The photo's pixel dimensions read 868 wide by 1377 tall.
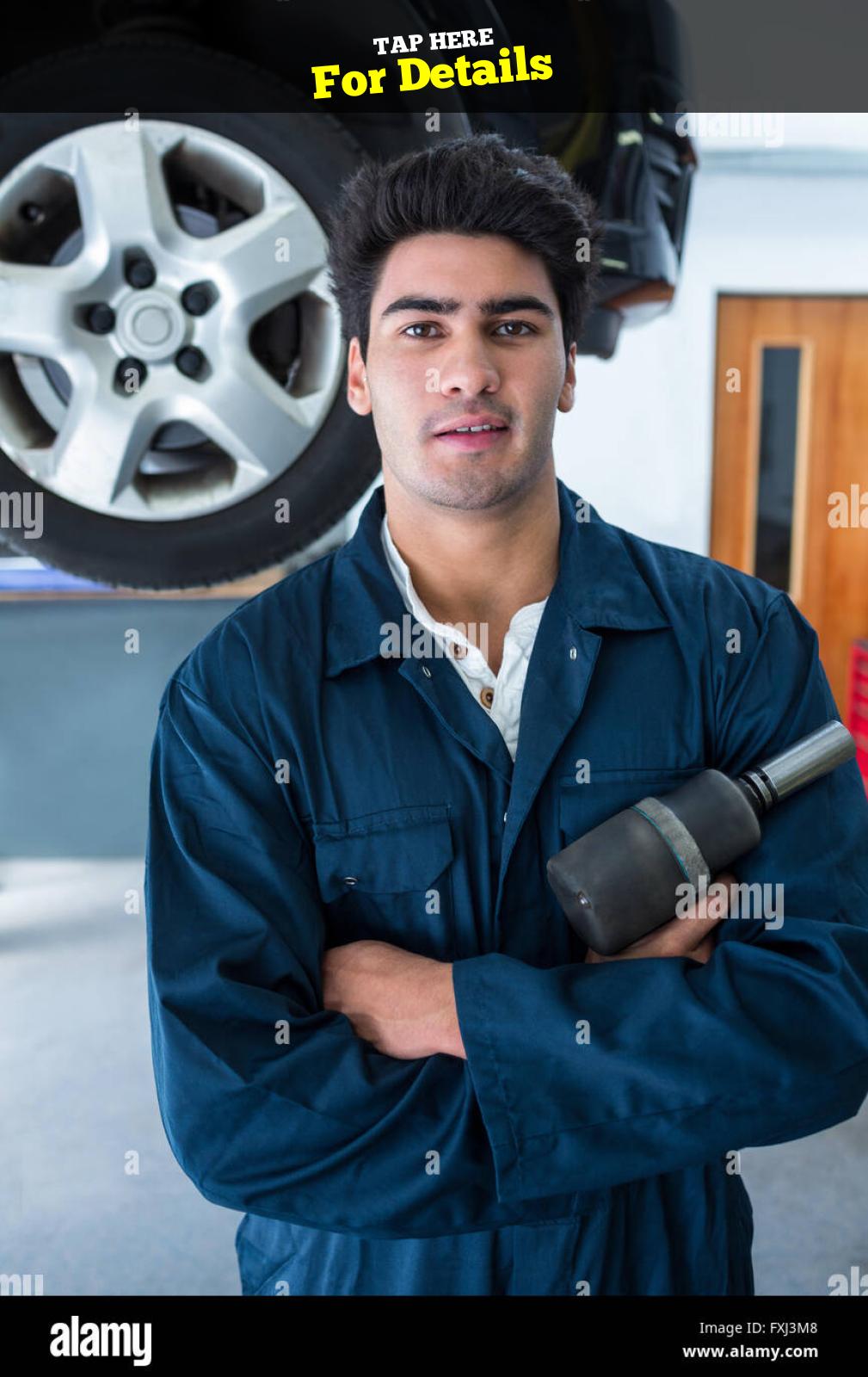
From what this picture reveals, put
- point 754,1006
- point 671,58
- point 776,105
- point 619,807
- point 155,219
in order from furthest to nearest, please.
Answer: point 776,105
point 671,58
point 155,219
point 619,807
point 754,1006

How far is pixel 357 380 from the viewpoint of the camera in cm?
101

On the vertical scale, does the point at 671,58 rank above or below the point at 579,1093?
above

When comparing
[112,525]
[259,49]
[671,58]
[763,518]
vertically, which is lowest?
[112,525]

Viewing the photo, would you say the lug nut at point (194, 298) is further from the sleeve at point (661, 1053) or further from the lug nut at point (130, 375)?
the sleeve at point (661, 1053)

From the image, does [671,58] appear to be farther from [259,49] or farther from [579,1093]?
[579,1093]

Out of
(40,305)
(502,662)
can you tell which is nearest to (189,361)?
(40,305)

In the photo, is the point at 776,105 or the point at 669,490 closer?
the point at 776,105

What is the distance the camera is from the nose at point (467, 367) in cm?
86

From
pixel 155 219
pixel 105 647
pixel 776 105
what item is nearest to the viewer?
pixel 155 219

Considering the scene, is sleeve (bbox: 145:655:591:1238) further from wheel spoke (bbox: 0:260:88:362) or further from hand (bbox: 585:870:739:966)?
wheel spoke (bbox: 0:260:88:362)

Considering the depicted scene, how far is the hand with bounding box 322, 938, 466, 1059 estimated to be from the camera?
82 centimetres
